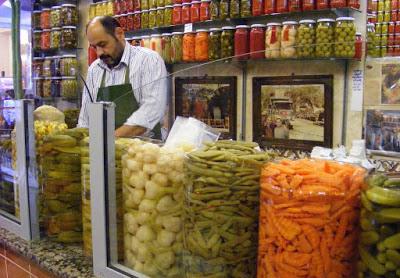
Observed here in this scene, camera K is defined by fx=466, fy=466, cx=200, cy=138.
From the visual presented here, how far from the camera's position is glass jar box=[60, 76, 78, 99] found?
400cm

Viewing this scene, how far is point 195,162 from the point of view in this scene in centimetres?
83

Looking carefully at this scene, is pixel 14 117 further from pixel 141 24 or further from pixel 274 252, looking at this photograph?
pixel 141 24

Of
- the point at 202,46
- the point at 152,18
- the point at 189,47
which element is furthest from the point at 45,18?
the point at 202,46

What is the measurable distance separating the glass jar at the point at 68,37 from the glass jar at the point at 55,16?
80 mm

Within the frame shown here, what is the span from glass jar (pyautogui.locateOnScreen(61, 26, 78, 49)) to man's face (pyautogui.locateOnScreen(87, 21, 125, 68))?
2158mm

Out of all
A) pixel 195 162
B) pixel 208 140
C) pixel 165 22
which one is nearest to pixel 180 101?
pixel 208 140

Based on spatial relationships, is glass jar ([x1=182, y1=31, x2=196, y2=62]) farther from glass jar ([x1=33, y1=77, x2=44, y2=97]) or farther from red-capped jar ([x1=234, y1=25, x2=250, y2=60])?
glass jar ([x1=33, y1=77, x2=44, y2=97])

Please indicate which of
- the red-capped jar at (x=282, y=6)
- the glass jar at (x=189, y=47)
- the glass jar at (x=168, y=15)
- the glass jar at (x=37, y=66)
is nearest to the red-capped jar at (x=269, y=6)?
the red-capped jar at (x=282, y=6)

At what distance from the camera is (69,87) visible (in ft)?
13.2

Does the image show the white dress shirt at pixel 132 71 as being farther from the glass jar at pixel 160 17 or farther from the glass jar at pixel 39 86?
the glass jar at pixel 39 86

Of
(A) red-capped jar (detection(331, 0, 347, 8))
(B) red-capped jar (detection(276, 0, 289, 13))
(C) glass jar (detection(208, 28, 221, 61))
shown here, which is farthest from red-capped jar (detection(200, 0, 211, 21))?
(A) red-capped jar (detection(331, 0, 347, 8))

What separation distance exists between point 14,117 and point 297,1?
1799 mm

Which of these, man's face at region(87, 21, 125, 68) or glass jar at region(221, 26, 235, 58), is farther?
glass jar at region(221, 26, 235, 58)

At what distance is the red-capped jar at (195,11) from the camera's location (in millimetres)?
3113
